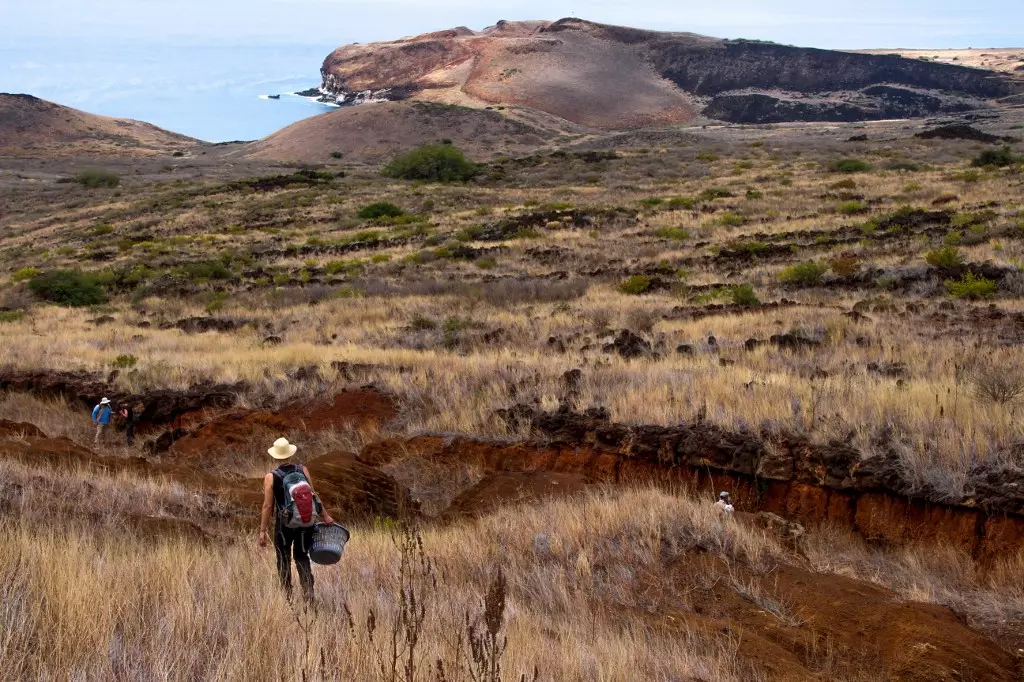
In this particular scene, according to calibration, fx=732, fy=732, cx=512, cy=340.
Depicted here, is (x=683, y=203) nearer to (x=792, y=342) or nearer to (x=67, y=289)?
(x=792, y=342)

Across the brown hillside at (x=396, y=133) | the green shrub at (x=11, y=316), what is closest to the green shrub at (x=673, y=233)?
the green shrub at (x=11, y=316)

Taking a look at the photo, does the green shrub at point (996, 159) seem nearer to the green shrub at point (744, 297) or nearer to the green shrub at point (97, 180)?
the green shrub at point (744, 297)

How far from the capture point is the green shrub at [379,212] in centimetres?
3600

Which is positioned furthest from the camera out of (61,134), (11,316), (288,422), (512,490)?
(61,134)

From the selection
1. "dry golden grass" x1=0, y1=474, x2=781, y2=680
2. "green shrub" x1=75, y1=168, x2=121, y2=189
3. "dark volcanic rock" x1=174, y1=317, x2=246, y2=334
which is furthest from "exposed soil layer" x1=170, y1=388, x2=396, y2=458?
"green shrub" x1=75, y1=168, x2=121, y2=189

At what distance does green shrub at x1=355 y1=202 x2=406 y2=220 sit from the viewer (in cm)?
3600

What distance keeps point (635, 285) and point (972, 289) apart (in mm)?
6827

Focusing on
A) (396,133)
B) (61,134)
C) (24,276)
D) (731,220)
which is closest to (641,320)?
(731,220)

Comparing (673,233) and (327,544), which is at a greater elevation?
(327,544)

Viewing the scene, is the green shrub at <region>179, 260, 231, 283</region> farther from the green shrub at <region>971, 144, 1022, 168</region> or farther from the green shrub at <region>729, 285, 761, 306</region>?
the green shrub at <region>971, 144, 1022, 168</region>

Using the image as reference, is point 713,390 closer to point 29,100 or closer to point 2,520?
point 2,520

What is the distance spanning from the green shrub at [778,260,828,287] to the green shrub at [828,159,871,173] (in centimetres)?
2547

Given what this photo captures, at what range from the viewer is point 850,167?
39.3 meters

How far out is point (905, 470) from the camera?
5438 millimetres
